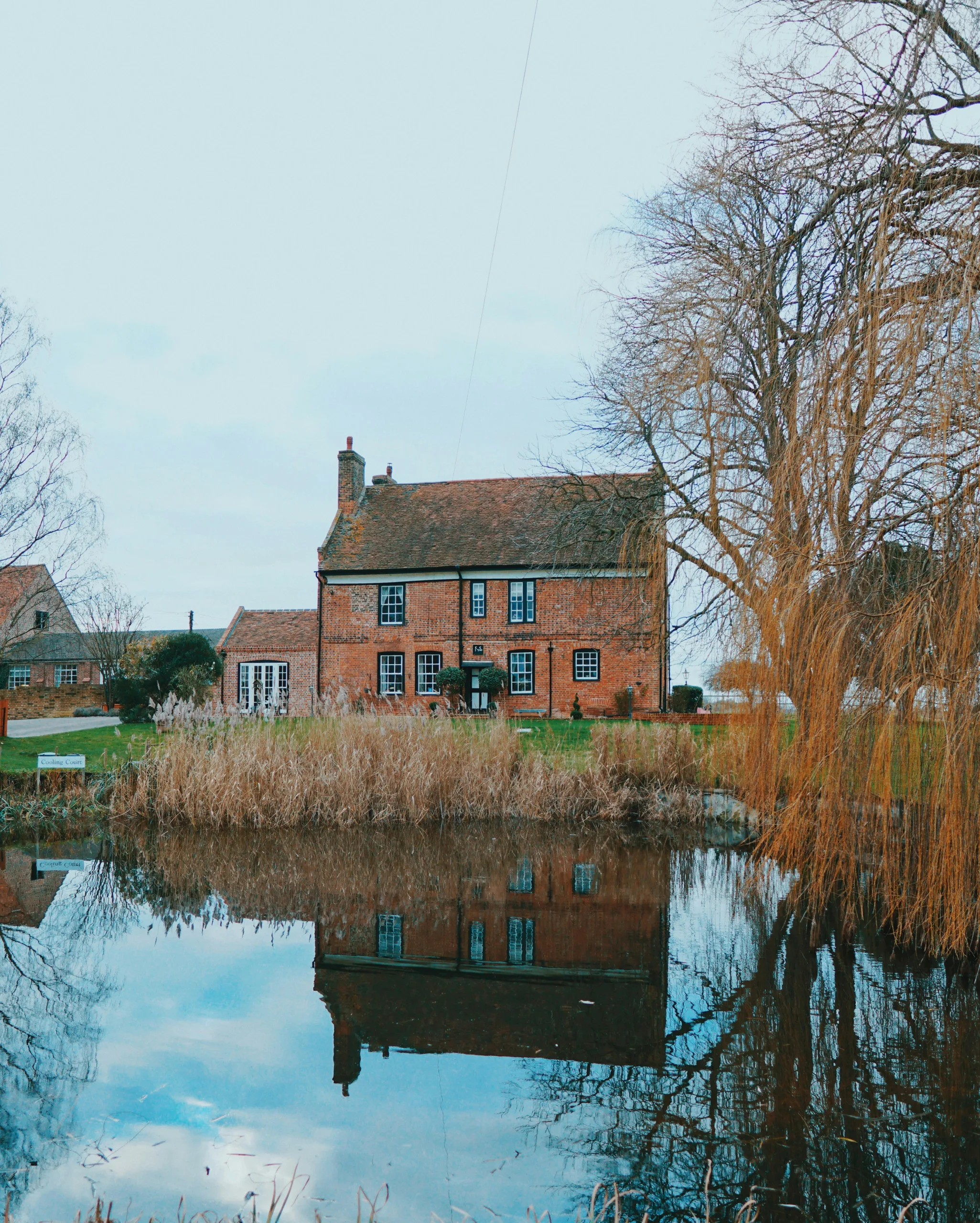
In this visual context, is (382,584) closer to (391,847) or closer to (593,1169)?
(391,847)

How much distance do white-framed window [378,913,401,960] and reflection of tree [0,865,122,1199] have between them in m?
1.84

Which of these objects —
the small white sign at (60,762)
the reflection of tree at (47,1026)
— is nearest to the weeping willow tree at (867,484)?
the reflection of tree at (47,1026)

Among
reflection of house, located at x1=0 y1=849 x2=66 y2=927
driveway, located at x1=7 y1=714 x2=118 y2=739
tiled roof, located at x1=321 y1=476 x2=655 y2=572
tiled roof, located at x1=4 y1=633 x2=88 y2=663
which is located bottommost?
reflection of house, located at x1=0 y1=849 x2=66 y2=927

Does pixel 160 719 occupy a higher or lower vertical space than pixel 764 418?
lower

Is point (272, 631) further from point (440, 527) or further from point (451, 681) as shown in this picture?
Answer: point (451, 681)

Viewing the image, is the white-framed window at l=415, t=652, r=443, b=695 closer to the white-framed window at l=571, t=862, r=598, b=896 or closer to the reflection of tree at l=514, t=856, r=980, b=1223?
the white-framed window at l=571, t=862, r=598, b=896

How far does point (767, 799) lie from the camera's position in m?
6.47

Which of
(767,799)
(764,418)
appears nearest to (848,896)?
(767,799)

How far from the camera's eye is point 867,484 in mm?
5367

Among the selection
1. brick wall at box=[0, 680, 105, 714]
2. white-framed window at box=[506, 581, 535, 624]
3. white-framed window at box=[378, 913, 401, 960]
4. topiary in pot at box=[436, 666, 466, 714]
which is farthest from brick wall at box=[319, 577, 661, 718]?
white-framed window at box=[378, 913, 401, 960]

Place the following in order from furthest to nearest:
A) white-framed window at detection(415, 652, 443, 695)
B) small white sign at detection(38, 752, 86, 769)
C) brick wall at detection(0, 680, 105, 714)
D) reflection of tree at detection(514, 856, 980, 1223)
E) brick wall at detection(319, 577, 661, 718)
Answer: brick wall at detection(0, 680, 105, 714) < white-framed window at detection(415, 652, 443, 695) < brick wall at detection(319, 577, 661, 718) < small white sign at detection(38, 752, 86, 769) < reflection of tree at detection(514, 856, 980, 1223)

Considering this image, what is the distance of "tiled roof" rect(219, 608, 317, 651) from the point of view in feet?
110

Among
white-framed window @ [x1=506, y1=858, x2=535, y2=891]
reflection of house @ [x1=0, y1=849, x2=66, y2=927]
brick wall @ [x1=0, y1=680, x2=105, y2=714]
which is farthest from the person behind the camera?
brick wall @ [x1=0, y1=680, x2=105, y2=714]

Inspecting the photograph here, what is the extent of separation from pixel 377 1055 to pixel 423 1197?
1.35m
